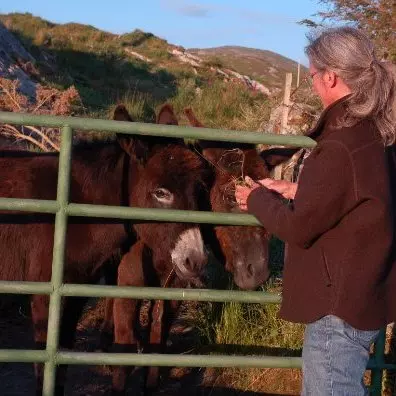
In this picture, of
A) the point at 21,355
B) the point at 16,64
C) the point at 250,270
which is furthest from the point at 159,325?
the point at 16,64

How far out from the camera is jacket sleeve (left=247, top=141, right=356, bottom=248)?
8.82ft

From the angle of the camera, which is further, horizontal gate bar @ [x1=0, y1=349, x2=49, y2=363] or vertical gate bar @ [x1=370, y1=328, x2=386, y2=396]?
vertical gate bar @ [x1=370, y1=328, x2=386, y2=396]

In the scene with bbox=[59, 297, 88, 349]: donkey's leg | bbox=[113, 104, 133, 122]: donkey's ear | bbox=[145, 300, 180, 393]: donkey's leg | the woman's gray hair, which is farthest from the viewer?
bbox=[145, 300, 180, 393]: donkey's leg

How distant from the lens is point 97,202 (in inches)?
185

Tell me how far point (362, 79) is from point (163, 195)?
1.94 meters

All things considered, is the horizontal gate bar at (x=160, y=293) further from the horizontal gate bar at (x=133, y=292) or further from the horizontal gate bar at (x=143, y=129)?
the horizontal gate bar at (x=143, y=129)

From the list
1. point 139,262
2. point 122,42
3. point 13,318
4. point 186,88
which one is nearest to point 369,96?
point 139,262

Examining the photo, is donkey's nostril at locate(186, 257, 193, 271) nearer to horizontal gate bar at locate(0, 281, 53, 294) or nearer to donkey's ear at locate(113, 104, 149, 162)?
donkey's ear at locate(113, 104, 149, 162)

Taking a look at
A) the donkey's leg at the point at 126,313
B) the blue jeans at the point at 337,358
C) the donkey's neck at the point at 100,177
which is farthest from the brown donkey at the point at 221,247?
the blue jeans at the point at 337,358

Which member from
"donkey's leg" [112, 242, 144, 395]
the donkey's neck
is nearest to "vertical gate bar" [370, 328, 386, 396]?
"donkey's leg" [112, 242, 144, 395]

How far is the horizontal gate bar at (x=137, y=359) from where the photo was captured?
3.38m

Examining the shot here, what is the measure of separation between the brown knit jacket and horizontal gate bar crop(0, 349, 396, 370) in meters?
0.85

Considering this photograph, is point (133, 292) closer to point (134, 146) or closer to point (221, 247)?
point (134, 146)

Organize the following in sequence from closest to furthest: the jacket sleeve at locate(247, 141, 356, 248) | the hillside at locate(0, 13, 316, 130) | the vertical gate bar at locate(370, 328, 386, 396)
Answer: the jacket sleeve at locate(247, 141, 356, 248) → the vertical gate bar at locate(370, 328, 386, 396) → the hillside at locate(0, 13, 316, 130)
